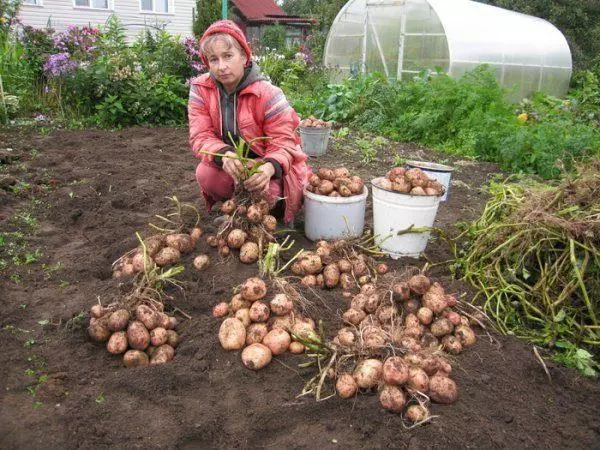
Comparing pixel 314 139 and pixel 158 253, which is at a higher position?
pixel 314 139

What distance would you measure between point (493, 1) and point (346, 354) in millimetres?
18154

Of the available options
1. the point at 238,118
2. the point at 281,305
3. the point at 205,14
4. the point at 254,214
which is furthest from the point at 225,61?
the point at 205,14

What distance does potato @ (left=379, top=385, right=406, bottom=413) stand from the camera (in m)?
1.82

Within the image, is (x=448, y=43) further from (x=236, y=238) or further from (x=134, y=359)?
(x=134, y=359)

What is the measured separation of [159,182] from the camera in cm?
478

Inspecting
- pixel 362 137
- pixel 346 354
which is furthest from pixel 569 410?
pixel 362 137

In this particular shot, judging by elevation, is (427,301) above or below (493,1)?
below

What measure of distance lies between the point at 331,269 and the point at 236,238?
588 mm

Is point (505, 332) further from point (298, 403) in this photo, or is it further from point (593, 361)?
point (298, 403)

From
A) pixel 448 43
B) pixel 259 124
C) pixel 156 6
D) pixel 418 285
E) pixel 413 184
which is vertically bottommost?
pixel 418 285

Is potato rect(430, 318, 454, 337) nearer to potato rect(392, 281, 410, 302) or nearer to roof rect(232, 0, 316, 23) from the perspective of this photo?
potato rect(392, 281, 410, 302)

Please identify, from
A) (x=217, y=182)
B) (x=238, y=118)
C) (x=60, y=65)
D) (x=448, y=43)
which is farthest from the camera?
(x=448, y=43)

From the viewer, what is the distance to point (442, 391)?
1.87m

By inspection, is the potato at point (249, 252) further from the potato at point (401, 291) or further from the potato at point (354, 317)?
the potato at point (401, 291)
